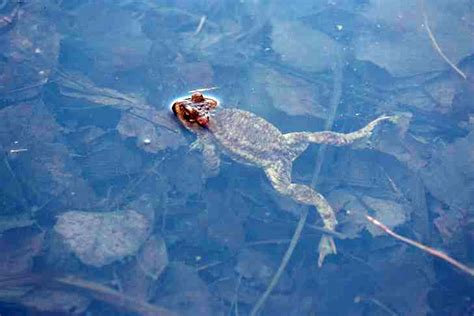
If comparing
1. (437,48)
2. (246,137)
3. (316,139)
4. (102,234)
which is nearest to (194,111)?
(246,137)

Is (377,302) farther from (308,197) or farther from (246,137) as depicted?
(246,137)

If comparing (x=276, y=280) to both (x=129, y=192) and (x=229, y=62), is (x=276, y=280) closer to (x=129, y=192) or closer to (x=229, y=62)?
(x=129, y=192)

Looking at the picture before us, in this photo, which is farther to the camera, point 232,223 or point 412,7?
point 412,7

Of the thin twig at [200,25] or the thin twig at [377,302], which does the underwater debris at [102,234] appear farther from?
the thin twig at [200,25]

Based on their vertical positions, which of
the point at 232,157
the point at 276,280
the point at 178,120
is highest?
the point at 178,120

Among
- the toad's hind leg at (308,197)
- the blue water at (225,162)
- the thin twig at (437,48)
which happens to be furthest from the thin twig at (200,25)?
the thin twig at (437,48)

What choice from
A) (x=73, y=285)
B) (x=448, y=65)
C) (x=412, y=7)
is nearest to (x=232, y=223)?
(x=73, y=285)
